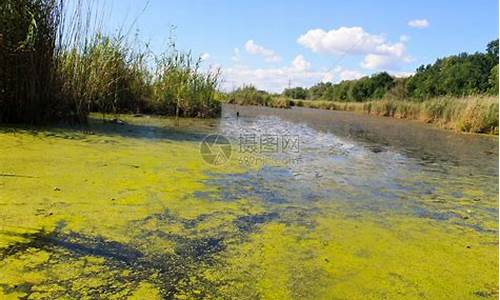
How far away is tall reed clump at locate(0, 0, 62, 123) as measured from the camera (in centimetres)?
422

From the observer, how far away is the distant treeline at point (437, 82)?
79.1 feet

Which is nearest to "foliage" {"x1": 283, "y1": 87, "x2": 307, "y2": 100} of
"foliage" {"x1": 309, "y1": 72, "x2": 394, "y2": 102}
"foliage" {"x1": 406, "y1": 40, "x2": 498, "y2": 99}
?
"foliage" {"x1": 309, "y1": 72, "x2": 394, "y2": 102}

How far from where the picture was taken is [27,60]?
4.43 metres

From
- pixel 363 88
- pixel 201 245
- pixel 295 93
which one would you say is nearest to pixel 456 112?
pixel 201 245

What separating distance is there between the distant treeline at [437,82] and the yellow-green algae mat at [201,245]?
16.8 m

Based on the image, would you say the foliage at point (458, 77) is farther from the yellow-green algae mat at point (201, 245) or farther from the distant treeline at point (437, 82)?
the yellow-green algae mat at point (201, 245)

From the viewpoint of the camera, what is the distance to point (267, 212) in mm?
2508

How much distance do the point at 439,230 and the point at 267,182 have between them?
48.6 inches

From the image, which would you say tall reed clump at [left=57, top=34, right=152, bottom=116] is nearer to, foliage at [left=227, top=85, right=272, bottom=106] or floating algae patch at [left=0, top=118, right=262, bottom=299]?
floating algae patch at [left=0, top=118, right=262, bottom=299]

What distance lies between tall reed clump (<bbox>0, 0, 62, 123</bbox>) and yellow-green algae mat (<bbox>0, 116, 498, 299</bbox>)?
1.68 m

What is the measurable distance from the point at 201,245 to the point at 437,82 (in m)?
27.3

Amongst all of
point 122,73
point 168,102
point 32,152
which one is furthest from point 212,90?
point 32,152

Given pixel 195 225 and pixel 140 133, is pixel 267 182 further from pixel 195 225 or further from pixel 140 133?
pixel 140 133

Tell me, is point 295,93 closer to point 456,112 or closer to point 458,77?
point 458,77
